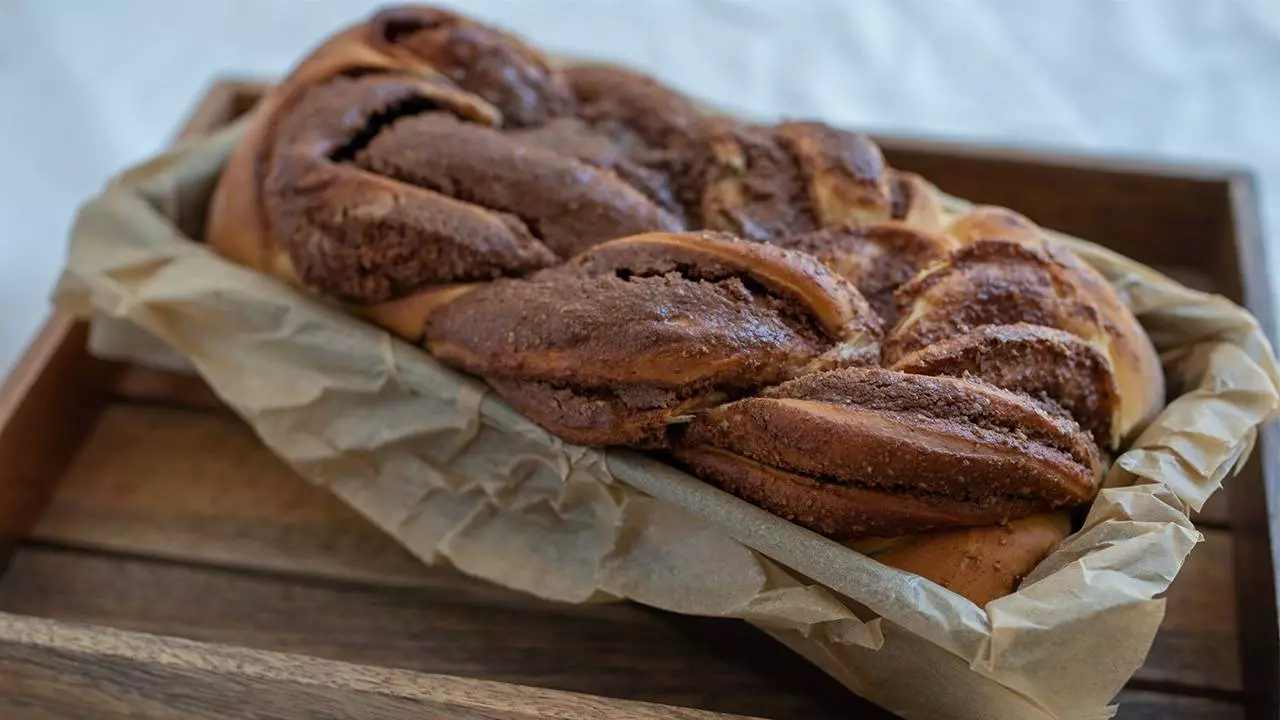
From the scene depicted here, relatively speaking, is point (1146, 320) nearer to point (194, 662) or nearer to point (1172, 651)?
point (1172, 651)

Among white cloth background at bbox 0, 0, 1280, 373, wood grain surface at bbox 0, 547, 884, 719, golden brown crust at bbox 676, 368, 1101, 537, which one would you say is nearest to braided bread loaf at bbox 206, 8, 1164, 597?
golden brown crust at bbox 676, 368, 1101, 537

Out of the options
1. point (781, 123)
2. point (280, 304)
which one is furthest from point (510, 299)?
point (781, 123)

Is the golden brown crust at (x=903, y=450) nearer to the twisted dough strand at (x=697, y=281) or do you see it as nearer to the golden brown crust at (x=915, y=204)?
the twisted dough strand at (x=697, y=281)

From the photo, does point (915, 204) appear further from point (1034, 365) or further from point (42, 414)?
point (42, 414)

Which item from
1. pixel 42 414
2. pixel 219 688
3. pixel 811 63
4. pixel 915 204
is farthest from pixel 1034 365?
pixel 811 63

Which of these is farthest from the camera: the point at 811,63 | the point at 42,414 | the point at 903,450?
the point at 811,63

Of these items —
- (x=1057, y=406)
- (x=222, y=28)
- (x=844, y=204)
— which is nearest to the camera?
(x=1057, y=406)
